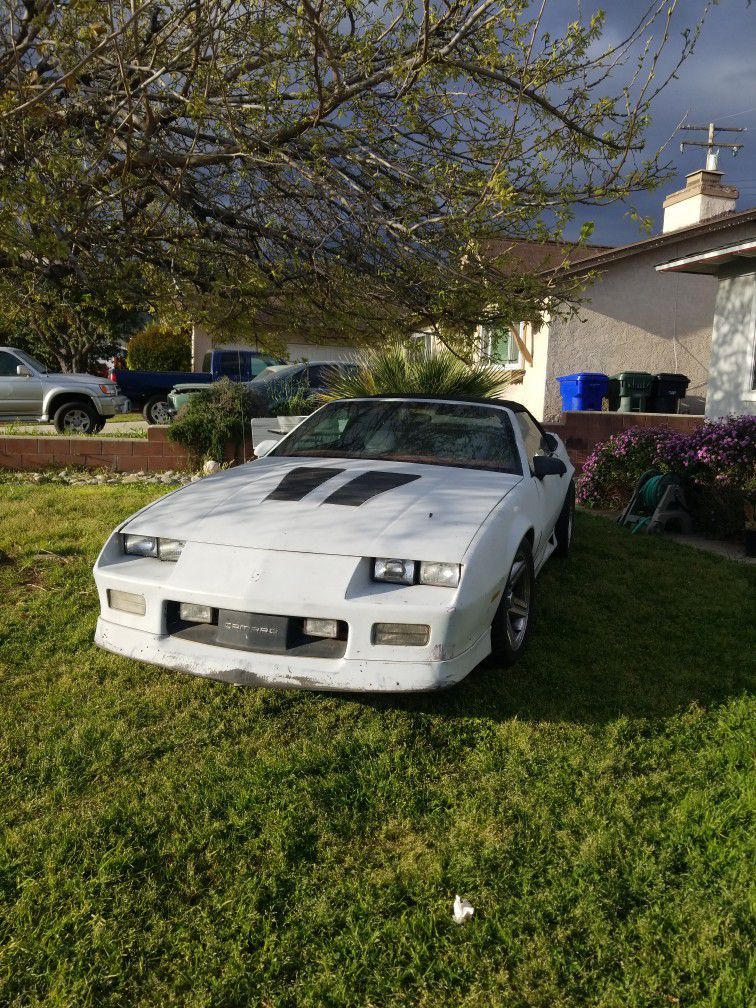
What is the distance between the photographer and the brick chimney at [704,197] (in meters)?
15.1

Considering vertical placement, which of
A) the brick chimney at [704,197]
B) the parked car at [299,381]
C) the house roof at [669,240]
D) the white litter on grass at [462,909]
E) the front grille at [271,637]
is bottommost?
the white litter on grass at [462,909]

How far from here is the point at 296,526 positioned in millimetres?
3301

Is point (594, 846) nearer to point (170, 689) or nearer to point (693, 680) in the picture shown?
point (693, 680)

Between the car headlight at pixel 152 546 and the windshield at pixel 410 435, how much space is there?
4.27ft

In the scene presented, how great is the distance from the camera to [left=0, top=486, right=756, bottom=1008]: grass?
1.99 meters

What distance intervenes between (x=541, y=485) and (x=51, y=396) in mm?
11398

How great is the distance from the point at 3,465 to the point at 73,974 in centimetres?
836

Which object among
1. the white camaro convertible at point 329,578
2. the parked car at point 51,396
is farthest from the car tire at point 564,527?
the parked car at point 51,396

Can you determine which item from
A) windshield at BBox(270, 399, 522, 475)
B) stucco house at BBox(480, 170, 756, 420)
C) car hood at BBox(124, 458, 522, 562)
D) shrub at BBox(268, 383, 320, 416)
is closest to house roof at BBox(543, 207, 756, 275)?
stucco house at BBox(480, 170, 756, 420)

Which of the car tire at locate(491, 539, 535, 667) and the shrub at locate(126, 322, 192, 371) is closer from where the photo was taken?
the car tire at locate(491, 539, 535, 667)

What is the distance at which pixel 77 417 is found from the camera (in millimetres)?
13844

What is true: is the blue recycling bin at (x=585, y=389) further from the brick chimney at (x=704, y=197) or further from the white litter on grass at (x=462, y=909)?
the white litter on grass at (x=462, y=909)

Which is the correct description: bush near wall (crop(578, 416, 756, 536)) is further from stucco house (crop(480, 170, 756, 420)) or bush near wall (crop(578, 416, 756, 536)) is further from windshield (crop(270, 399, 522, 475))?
stucco house (crop(480, 170, 756, 420))

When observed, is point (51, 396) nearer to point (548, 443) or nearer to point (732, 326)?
point (548, 443)
